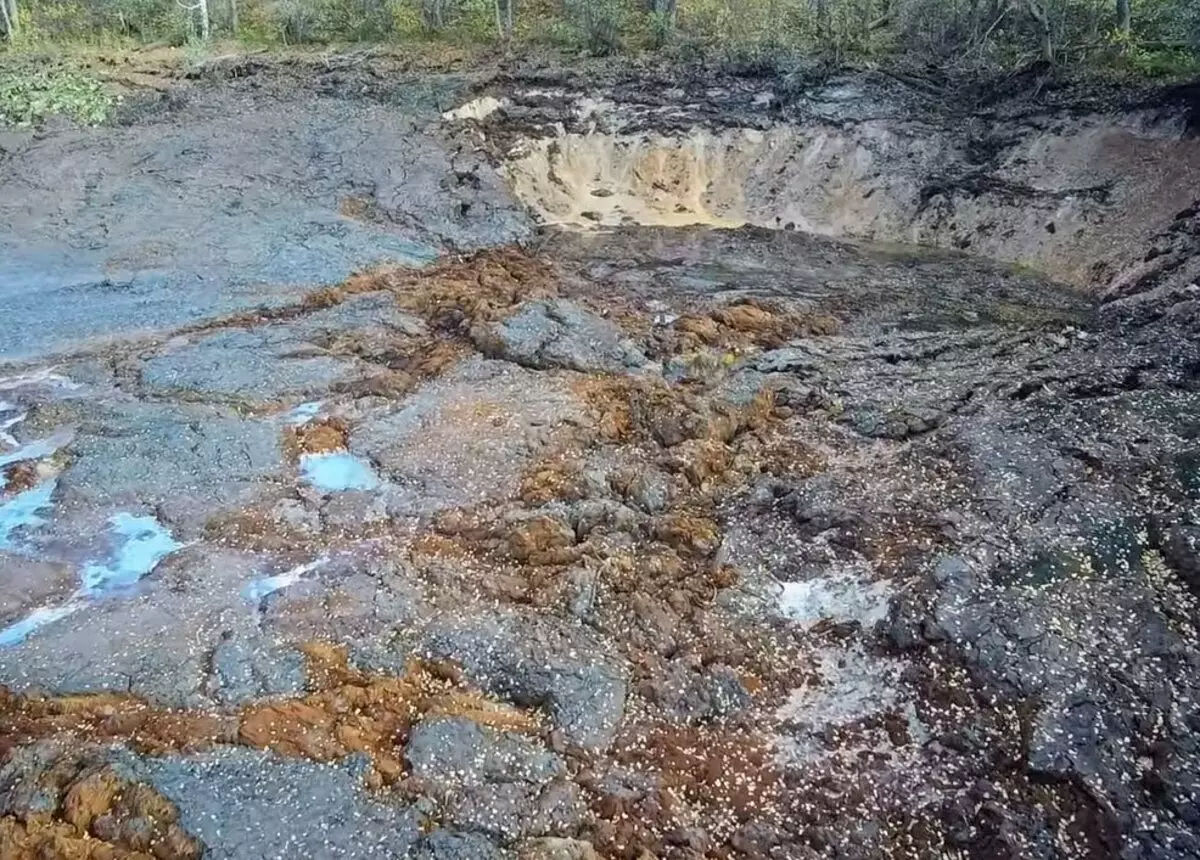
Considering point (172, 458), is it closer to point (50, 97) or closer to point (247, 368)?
point (247, 368)

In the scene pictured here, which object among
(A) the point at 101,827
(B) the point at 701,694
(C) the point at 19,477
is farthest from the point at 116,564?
(B) the point at 701,694

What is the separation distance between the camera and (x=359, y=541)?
27.6ft

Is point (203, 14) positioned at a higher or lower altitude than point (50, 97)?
higher

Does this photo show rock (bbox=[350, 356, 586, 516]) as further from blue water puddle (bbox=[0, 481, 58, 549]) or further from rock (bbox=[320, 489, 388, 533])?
blue water puddle (bbox=[0, 481, 58, 549])

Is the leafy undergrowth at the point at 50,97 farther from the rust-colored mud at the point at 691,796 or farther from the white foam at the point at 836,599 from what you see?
the rust-colored mud at the point at 691,796

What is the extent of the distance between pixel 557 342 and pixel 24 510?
5861 millimetres

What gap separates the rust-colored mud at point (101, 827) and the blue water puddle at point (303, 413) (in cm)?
510

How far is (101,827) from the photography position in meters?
5.30

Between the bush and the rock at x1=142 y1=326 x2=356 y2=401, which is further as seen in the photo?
the bush

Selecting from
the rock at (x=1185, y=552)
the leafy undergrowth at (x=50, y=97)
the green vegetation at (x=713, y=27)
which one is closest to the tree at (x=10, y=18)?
the green vegetation at (x=713, y=27)

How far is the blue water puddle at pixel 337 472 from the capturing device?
9.27m

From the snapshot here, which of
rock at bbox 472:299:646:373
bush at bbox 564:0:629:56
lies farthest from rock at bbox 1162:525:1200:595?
bush at bbox 564:0:629:56

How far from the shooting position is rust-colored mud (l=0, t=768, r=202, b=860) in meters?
5.12

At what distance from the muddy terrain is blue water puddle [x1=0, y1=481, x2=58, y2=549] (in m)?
0.04
